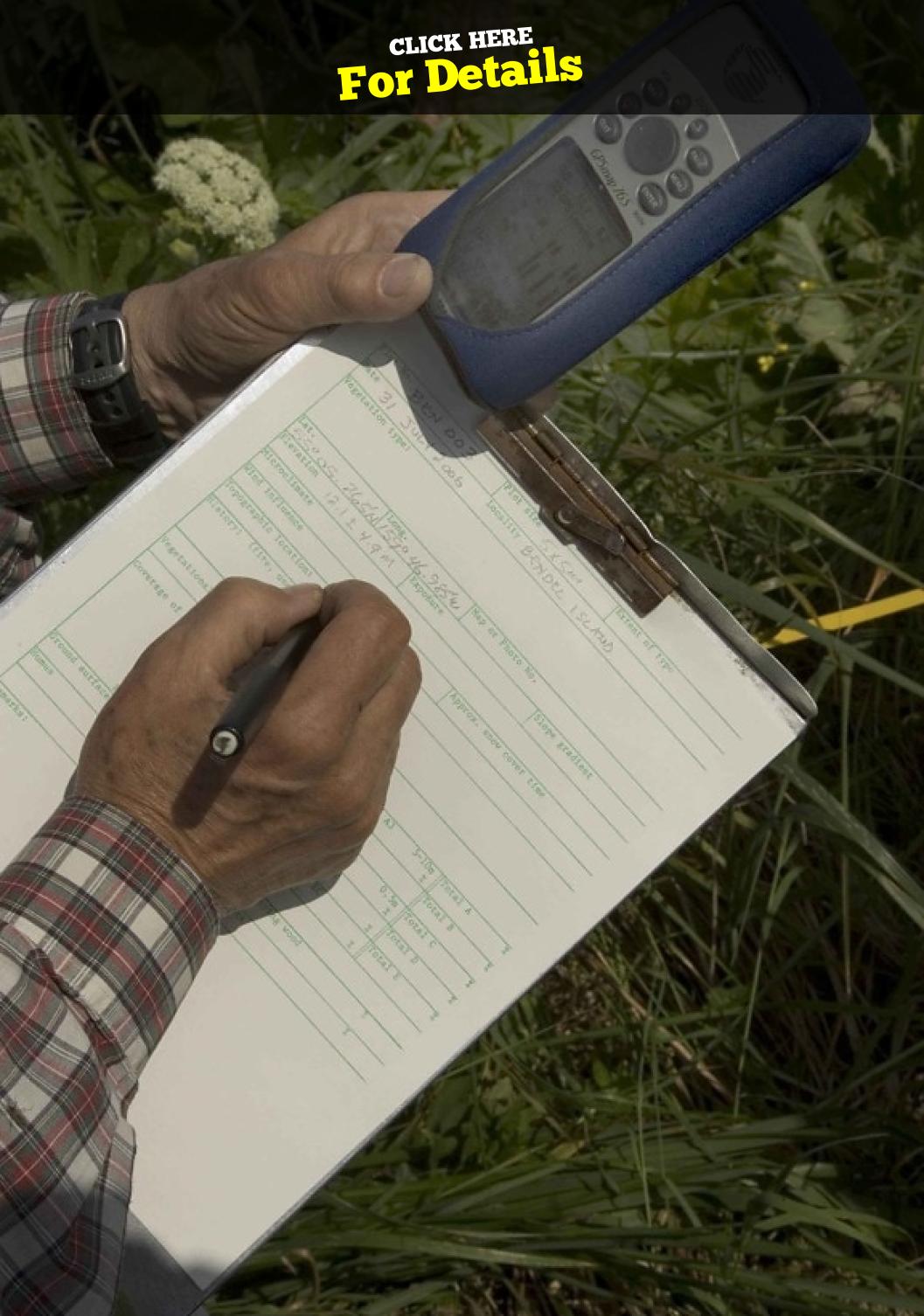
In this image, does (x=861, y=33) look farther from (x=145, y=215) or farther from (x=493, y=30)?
(x=145, y=215)

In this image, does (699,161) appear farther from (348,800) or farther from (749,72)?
(348,800)

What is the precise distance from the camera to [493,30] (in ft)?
6.81

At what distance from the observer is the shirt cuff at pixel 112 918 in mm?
1033

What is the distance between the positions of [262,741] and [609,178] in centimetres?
56

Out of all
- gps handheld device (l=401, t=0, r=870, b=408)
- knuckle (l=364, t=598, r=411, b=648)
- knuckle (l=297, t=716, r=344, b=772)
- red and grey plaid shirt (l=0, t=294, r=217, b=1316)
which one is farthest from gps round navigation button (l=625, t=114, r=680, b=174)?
red and grey plaid shirt (l=0, t=294, r=217, b=1316)

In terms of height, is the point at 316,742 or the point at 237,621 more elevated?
the point at 237,621

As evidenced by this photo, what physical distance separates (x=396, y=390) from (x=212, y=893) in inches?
18.8

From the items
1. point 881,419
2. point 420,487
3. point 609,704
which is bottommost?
point 881,419

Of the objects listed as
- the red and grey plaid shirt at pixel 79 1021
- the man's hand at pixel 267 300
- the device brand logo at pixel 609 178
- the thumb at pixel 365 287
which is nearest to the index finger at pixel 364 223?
the man's hand at pixel 267 300

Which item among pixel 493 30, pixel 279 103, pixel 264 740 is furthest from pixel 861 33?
pixel 264 740

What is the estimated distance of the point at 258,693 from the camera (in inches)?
39.6

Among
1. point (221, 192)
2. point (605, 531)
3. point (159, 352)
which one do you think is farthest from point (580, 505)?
point (221, 192)

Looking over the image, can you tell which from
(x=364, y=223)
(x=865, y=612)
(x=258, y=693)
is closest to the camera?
(x=258, y=693)

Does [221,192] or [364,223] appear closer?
[364,223]
